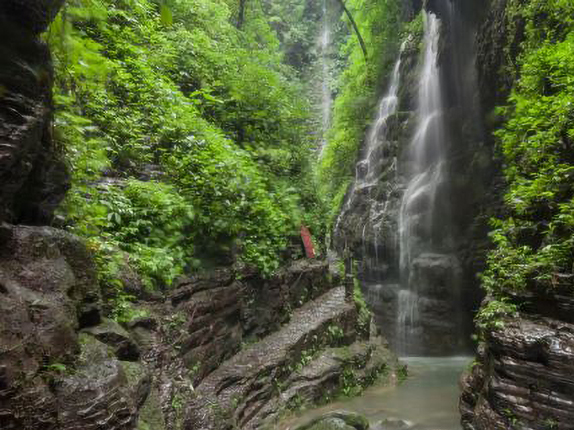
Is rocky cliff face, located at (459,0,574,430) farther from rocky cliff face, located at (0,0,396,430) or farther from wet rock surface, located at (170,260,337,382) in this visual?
wet rock surface, located at (170,260,337,382)

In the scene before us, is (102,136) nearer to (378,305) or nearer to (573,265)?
(573,265)

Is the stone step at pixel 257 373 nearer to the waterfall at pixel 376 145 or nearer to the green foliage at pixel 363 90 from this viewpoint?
the waterfall at pixel 376 145

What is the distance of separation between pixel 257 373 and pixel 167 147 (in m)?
4.39

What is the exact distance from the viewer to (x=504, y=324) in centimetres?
617

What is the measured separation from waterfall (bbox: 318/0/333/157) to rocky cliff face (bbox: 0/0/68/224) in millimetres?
27175

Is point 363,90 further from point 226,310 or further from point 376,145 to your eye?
point 226,310

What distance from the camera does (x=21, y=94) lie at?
2711mm

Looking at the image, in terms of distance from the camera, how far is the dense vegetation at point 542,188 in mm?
6199

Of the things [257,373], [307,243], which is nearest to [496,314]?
[257,373]

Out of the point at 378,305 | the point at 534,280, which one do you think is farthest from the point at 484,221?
the point at 534,280

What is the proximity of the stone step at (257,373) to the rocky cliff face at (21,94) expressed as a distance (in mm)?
3455

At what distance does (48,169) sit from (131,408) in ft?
6.78

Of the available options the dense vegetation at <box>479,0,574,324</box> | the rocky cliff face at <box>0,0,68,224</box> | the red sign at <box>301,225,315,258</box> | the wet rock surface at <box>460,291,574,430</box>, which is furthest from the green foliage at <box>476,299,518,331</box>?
the rocky cliff face at <box>0,0,68,224</box>

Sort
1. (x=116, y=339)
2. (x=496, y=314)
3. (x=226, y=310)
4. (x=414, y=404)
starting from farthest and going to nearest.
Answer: (x=414, y=404), (x=226, y=310), (x=496, y=314), (x=116, y=339)
